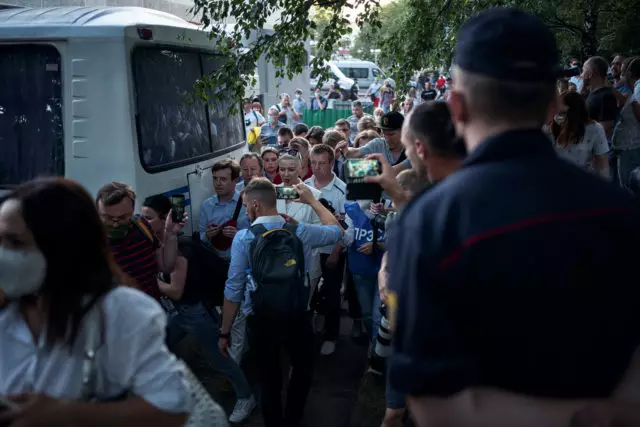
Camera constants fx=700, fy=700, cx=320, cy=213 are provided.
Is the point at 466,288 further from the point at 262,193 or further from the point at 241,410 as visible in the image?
the point at 241,410

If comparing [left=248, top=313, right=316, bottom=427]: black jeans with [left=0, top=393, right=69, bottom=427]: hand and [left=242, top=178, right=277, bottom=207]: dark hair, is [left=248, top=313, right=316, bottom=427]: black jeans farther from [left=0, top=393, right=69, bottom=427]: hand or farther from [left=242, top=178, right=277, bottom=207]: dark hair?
[left=0, top=393, right=69, bottom=427]: hand

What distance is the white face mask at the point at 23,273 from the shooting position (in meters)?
1.84

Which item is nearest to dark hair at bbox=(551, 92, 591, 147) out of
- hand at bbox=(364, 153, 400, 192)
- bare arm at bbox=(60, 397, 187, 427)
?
hand at bbox=(364, 153, 400, 192)

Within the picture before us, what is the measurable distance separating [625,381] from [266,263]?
10.2 feet

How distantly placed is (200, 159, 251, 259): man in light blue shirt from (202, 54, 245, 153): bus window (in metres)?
0.63

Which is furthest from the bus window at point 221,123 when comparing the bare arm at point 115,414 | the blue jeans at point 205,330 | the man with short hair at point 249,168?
the bare arm at point 115,414

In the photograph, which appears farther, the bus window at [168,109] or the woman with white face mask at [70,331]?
the bus window at [168,109]

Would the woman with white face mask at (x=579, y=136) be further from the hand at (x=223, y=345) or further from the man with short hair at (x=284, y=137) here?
the man with short hair at (x=284, y=137)

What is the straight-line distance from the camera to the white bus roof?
500cm

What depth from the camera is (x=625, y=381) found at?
4.51 feet

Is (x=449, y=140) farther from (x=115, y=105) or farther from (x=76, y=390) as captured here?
(x=115, y=105)

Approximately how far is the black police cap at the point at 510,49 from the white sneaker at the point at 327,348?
5.09 meters

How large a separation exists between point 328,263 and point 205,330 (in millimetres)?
1676

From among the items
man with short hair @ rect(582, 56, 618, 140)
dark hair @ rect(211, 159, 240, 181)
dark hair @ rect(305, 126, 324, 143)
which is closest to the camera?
dark hair @ rect(211, 159, 240, 181)
